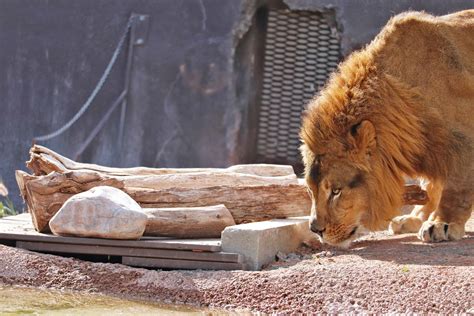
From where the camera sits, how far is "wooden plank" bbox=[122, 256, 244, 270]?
4980mm

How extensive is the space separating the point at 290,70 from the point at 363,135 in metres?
4.12

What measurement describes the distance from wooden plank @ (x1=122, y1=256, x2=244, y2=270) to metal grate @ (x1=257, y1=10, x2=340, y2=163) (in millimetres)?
4167

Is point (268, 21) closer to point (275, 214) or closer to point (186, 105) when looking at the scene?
point (186, 105)

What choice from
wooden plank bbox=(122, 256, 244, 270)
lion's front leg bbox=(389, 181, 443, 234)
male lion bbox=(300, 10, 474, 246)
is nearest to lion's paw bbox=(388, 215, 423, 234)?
lion's front leg bbox=(389, 181, 443, 234)

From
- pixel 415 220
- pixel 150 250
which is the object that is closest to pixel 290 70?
pixel 415 220

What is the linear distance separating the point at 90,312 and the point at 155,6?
4.99 metres

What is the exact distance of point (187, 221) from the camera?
5.36 m

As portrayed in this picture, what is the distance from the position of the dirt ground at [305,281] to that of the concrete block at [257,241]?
74 millimetres

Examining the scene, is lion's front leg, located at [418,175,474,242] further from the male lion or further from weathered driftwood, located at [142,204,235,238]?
weathered driftwood, located at [142,204,235,238]

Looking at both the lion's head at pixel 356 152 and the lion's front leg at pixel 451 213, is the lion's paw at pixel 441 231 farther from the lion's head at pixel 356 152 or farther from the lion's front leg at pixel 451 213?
the lion's head at pixel 356 152

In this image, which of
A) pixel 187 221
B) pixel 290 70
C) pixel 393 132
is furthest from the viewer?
pixel 290 70

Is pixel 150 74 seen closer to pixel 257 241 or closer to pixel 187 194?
pixel 187 194

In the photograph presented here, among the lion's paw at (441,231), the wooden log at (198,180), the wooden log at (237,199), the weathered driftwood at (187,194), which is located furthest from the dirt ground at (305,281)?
the wooden log at (198,180)

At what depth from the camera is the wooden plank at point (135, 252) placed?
4984 mm
